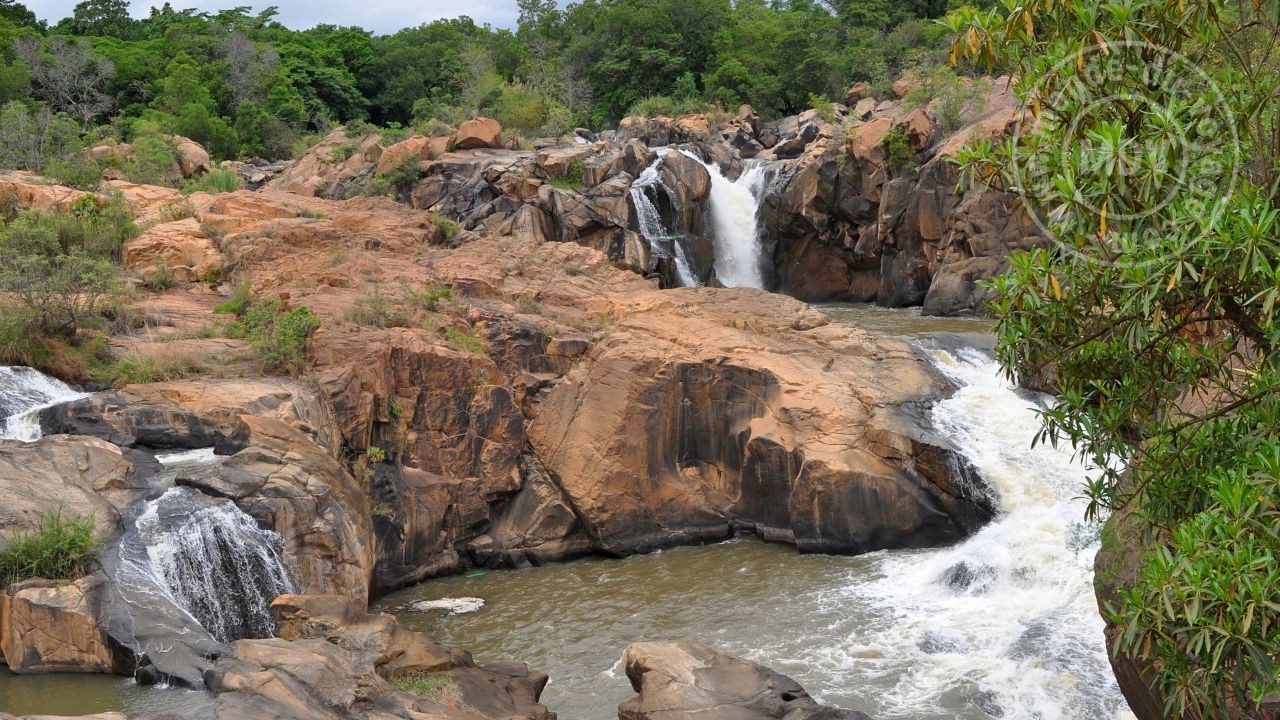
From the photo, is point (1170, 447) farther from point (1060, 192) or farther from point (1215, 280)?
point (1060, 192)

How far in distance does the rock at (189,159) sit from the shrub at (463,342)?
17149 mm

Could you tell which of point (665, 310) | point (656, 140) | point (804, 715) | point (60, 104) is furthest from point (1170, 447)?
point (60, 104)

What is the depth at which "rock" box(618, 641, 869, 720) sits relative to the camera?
1034cm

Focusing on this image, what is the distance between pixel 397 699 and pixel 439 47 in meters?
49.5

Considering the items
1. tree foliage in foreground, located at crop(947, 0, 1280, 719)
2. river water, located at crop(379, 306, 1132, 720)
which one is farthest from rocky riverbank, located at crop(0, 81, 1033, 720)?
tree foliage in foreground, located at crop(947, 0, 1280, 719)

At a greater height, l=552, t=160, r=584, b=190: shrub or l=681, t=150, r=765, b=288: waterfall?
l=552, t=160, r=584, b=190: shrub

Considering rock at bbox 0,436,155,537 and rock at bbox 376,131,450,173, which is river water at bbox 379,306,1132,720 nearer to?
rock at bbox 0,436,155,537

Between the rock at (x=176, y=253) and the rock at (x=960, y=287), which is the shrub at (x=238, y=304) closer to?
the rock at (x=176, y=253)

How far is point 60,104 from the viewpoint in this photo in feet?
132

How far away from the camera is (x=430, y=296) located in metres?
19.3

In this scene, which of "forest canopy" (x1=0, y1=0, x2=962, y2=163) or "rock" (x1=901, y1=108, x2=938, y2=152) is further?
"forest canopy" (x1=0, y1=0, x2=962, y2=163)

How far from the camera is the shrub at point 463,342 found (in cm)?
1805

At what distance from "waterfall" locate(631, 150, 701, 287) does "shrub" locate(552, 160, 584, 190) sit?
1.54m

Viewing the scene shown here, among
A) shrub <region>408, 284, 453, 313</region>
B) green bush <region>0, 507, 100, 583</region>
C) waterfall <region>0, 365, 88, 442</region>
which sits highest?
shrub <region>408, 284, 453, 313</region>
